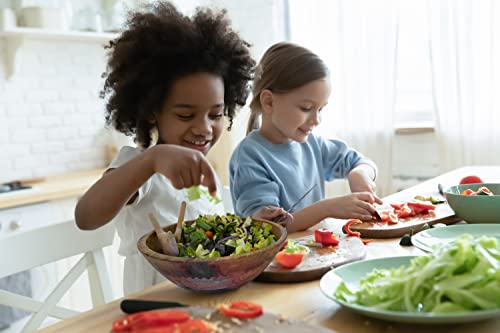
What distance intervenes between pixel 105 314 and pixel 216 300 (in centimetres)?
16

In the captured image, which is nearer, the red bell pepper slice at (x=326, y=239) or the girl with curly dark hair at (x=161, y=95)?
the red bell pepper slice at (x=326, y=239)

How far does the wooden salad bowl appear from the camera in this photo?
800 millimetres

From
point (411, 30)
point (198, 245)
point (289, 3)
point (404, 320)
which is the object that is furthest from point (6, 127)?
point (404, 320)

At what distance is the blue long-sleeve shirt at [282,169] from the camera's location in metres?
1.49

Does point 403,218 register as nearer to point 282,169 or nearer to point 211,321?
point 282,169

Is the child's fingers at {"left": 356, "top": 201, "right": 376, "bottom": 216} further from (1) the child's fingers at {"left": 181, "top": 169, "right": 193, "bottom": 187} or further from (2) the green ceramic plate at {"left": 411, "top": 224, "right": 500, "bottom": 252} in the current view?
(1) the child's fingers at {"left": 181, "top": 169, "right": 193, "bottom": 187}

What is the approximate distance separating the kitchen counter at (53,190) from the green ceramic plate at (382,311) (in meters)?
1.86

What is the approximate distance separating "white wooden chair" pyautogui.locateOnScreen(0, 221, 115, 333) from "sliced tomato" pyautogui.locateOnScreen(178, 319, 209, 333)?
0.57 metres

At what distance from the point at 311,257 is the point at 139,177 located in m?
0.34

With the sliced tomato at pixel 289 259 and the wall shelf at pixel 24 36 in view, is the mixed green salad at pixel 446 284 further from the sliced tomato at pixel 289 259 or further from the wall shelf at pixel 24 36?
the wall shelf at pixel 24 36

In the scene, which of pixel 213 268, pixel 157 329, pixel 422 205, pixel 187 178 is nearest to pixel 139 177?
pixel 187 178

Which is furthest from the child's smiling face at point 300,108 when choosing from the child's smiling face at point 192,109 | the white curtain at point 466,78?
the white curtain at point 466,78

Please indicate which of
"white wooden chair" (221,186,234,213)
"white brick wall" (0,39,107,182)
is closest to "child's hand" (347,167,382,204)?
"white wooden chair" (221,186,234,213)

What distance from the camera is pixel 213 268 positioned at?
801 millimetres
